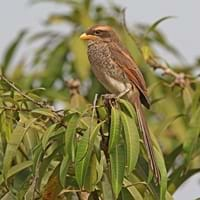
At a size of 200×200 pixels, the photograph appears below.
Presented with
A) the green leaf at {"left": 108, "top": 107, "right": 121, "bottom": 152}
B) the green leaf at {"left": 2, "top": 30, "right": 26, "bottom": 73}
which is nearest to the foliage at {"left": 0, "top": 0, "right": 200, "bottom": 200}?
the green leaf at {"left": 108, "top": 107, "right": 121, "bottom": 152}

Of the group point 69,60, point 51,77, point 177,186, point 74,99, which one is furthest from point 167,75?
point 69,60

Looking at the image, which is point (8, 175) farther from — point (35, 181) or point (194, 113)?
point (194, 113)

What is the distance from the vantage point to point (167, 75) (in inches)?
188

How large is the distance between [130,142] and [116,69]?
1160mm

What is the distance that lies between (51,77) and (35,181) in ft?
9.11

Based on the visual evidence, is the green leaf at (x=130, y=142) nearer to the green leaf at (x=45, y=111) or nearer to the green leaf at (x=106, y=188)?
the green leaf at (x=106, y=188)

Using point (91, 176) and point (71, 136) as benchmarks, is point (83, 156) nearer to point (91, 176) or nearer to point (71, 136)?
point (71, 136)

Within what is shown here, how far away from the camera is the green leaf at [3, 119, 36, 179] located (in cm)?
314

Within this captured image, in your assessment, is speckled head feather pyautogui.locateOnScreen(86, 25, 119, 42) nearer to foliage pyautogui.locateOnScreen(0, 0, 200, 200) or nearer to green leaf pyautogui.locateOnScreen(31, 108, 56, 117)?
foliage pyautogui.locateOnScreen(0, 0, 200, 200)

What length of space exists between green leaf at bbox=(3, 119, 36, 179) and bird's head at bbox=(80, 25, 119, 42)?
1.02m

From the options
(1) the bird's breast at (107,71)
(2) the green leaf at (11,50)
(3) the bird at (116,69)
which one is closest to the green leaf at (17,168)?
(3) the bird at (116,69)

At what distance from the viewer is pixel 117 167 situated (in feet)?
9.66

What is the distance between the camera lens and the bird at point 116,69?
395cm

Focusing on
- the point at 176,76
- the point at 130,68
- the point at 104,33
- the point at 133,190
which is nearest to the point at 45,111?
the point at 133,190
